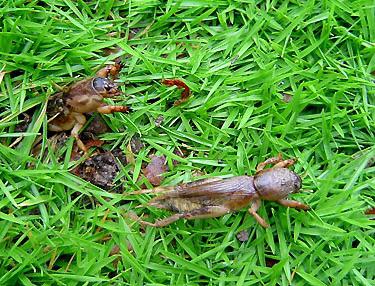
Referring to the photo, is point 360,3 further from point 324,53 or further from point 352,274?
point 352,274

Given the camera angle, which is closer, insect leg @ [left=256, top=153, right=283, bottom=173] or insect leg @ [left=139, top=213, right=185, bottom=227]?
insect leg @ [left=139, top=213, right=185, bottom=227]

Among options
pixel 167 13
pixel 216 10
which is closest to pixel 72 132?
pixel 167 13

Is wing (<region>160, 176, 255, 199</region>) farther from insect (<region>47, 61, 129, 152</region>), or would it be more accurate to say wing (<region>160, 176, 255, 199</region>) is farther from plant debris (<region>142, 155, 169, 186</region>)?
insect (<region>47, 61, 129, 152</region>)

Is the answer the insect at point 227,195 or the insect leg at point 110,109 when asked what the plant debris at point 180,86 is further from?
the insect at point 227,195

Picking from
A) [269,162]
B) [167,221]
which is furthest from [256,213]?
[167,221]

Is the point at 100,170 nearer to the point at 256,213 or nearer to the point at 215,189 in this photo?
the point at 215,189

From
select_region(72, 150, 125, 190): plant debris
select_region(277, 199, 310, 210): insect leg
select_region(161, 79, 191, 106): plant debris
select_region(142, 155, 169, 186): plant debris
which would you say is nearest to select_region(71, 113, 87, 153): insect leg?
select_region(72, 150, 125, 190): plant debris
